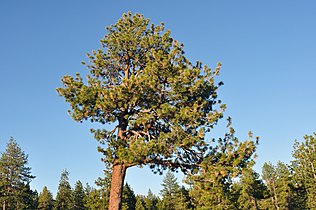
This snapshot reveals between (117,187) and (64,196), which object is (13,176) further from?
(117,187)

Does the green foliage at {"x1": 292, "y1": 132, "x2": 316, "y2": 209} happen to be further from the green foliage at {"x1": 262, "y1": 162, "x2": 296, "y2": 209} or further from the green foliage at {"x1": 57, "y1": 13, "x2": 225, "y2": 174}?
the green foliage at {"x1": 57, "y1": 13, "x2": 225, "y2": 174}

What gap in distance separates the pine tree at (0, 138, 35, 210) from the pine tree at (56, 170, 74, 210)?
20961mm

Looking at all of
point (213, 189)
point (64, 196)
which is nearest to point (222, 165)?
point (213, 189)

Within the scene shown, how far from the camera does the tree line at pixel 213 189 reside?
14.6 metres

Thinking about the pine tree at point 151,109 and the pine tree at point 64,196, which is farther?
the pine tree at point 64,196

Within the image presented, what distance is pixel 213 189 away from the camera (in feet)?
48.5

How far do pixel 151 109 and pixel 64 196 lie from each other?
69783mm

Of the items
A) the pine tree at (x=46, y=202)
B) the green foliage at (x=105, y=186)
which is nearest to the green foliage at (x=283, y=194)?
the green foliage at (x=105, y=186)

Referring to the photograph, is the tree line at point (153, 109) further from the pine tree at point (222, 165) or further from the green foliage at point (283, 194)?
the green foliage at point (283, 194)

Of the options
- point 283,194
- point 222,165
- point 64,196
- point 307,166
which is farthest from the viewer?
point 64,196

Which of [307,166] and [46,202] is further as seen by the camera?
[46,202]

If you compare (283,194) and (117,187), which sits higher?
(283,194)

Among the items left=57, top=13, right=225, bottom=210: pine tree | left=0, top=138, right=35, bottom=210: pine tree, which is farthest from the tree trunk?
left=0, top=138, right=35, bottom=210: pine tree

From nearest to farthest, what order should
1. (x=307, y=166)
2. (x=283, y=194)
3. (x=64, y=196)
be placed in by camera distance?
(x=307, y=166), (x=283, y=194), (x=64, y=196)
